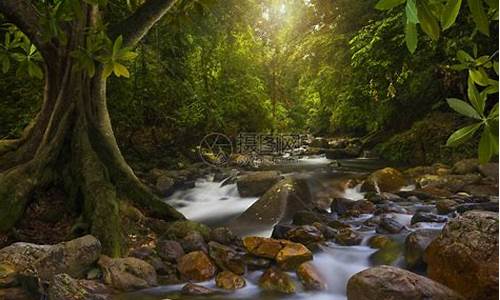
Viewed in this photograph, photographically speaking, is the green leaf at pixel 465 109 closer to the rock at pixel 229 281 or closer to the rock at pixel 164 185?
the rock at pixel 229 281

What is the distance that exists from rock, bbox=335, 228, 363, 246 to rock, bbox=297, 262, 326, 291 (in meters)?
1.01

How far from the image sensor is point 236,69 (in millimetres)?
14695

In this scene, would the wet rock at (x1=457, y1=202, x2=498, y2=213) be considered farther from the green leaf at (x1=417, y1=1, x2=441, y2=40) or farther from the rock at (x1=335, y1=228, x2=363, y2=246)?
the green leaf at (x1=417, y1=1, x2=441, y2=40)

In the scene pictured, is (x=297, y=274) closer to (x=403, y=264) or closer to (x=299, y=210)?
(x=403, y=264)

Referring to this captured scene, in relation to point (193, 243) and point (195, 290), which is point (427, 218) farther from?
point (195, 290)

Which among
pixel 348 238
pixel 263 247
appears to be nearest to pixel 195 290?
pixel 263 247

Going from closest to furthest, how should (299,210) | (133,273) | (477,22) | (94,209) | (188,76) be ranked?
(477,22) < (133,273) < (94,209) < (299,210) < (188,76)

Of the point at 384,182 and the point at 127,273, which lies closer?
the point at 127,273

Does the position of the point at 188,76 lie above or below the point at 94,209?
above

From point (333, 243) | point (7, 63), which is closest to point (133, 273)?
point (7, 63)

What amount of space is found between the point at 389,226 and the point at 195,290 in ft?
9.36

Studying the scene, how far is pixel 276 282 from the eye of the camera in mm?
4227

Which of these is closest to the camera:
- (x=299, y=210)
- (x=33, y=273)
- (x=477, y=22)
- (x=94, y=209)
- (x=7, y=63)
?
(x=477, y=22)

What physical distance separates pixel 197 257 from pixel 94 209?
136 cm
